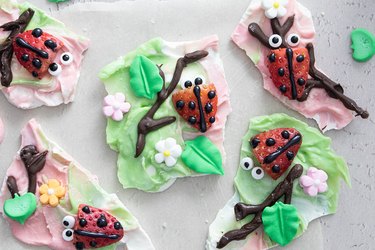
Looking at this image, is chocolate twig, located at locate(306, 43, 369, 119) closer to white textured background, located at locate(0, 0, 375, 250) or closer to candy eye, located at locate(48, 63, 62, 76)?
white textured background, located at locate(0, 0, 375, 250)

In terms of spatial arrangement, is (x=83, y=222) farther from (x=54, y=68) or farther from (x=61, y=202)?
(x=54, y=68)

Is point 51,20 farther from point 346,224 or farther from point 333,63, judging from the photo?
point 346,224

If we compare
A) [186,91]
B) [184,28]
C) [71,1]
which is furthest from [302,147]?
[71,1]

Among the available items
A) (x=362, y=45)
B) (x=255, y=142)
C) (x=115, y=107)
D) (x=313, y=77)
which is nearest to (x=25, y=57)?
(x=115, y=107)

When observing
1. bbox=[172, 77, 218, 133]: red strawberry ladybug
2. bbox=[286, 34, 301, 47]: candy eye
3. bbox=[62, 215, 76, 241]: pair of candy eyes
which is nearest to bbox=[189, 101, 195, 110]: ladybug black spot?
bbox=[172, 77, 218, 133]: red strawberry ladybug

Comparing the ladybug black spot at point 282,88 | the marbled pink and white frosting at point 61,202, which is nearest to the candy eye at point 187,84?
the ladybug black spot at point 282,88

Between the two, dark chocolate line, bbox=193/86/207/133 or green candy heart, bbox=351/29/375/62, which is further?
green candy heart, bbox=351/29/375/62
